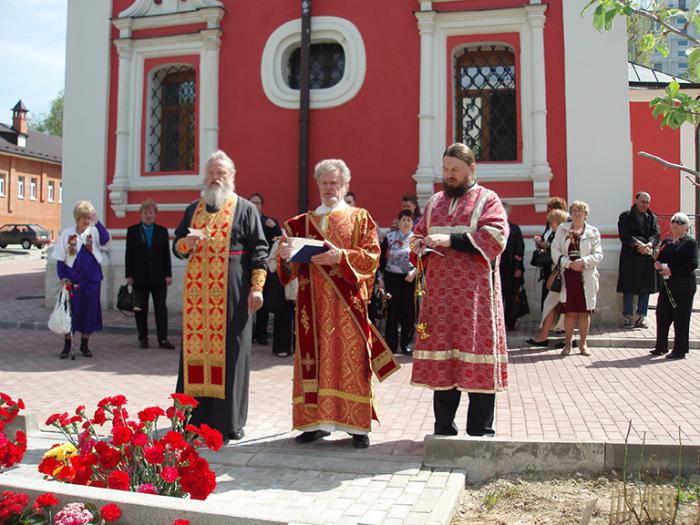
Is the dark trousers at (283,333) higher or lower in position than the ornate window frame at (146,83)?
lower

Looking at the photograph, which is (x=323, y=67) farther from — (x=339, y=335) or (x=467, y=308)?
(x=467, y=308)

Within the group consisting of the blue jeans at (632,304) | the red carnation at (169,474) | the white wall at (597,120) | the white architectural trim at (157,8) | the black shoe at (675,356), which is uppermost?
the white architectural trim at (157,8)

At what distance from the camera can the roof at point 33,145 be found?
158ft

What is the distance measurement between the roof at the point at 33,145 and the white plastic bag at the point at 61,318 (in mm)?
42508

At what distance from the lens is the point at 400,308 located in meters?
8.72

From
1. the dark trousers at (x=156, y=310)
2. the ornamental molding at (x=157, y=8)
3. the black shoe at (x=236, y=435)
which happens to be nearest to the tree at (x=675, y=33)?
the black shoe at (x=236, y=435)

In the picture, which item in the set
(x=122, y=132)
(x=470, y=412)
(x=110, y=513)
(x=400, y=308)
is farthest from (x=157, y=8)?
(x=110, y=513)

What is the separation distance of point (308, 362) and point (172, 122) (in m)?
9.22

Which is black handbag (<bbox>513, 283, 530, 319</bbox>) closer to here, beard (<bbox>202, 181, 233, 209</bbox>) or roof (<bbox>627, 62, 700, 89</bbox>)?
beard (<bbox>202, 181, 233, 209</bbox>)

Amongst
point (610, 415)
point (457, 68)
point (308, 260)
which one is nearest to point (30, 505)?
point (308, 260)

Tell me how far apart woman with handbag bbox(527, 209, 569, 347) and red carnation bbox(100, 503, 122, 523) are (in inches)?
270

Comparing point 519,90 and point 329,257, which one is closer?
point 329,257

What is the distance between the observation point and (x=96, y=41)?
41.9 feet

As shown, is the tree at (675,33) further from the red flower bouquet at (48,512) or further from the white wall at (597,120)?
the white wall at (597,120)
